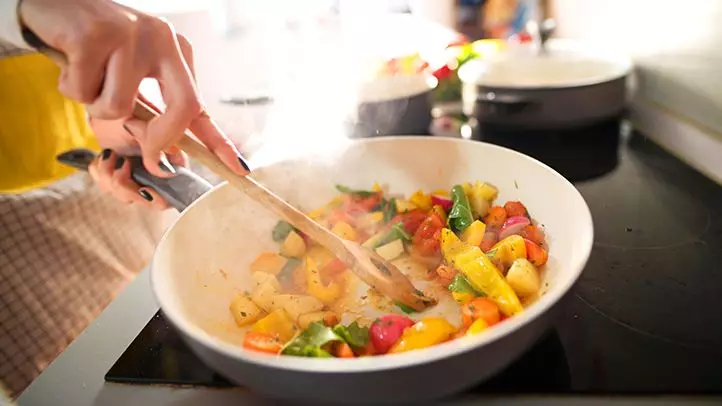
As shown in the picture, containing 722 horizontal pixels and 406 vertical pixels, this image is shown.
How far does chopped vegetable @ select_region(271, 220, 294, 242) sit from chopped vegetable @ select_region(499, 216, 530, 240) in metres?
0.27

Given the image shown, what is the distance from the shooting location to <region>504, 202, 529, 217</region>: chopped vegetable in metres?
0.74

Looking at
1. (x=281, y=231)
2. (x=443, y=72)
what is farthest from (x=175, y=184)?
(x=443, y=72)

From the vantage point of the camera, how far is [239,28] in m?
2.05

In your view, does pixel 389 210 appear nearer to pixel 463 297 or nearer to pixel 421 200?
pixel 421 200

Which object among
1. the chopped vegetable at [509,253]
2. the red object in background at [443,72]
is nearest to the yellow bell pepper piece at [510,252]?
the chopped vegetable at [509,253]

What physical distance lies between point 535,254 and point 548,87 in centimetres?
53

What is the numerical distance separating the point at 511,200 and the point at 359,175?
22 centimetres

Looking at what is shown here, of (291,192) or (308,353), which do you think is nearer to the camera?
(308,353)

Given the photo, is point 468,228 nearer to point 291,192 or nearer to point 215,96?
point 291,192

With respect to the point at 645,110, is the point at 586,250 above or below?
above

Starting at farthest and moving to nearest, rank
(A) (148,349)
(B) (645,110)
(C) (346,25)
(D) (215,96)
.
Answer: (C) (346,25)
(D) (215,96)
(B) (645,110)
(A) (148,349)

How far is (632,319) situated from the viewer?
601 millimetres

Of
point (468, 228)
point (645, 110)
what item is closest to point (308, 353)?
point (468, 228)

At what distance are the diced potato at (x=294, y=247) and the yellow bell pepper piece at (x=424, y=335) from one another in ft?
0.82
